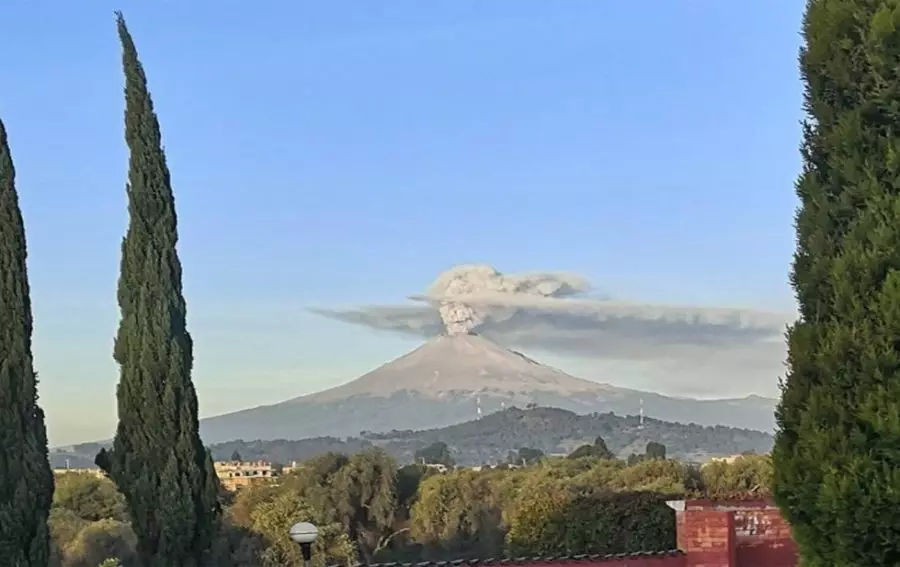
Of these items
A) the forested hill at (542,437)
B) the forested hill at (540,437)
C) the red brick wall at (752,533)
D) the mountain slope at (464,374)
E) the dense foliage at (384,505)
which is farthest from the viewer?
the mountain slope at (464,374)

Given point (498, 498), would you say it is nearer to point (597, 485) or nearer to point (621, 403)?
point (597, 485)

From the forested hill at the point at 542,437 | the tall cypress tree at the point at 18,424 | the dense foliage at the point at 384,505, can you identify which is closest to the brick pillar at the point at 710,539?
the tall cypress tree at the point at 18,424

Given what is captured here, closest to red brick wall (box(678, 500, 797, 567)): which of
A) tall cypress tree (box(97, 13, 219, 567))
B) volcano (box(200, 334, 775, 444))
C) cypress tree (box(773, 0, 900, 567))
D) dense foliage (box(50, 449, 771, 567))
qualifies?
cypress tree (box(773, 0, 900, 567))

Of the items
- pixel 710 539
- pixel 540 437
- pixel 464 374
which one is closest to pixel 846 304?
pixel 710 539

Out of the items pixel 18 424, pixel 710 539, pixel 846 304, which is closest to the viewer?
pixel 846 304

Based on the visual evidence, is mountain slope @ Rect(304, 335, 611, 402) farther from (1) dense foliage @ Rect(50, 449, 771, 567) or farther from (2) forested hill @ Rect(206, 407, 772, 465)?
(1) dense foliage @ Rect(50, 449, 771, 567)

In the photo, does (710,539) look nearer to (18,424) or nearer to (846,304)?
(846,304)

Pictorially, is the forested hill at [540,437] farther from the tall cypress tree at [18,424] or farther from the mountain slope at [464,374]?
the tall cypress tree at [18,424]

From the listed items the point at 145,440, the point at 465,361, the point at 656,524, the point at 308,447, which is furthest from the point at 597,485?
the point at 465,361
